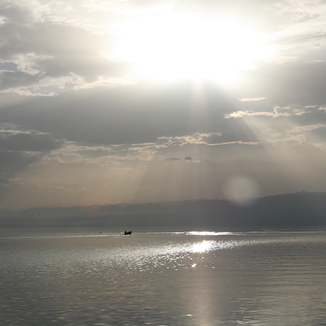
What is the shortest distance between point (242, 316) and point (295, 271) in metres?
29.6

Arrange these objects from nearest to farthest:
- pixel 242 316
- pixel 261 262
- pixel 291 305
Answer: pixel 242 316, pixel 291 305, pixel 261 262

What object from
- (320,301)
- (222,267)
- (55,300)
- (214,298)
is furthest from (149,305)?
(222,267)

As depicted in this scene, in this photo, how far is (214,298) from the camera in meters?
40.0

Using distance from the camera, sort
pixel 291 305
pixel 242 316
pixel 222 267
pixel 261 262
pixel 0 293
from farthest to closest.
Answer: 1. pixel 261 262
2. pixel 222 267
3. pixel 0 293
4. pixel 291 305
5. pixel 242 316

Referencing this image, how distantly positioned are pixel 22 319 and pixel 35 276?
2784 centimetres

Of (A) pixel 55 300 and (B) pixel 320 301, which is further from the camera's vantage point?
(A) pixel 55 300

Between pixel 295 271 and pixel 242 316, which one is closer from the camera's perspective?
pixel 242 316

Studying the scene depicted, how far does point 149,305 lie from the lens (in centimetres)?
3719

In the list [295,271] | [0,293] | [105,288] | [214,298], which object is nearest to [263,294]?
[214,298]

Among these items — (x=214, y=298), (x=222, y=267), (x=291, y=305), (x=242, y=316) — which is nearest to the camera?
(x=242, y=316)

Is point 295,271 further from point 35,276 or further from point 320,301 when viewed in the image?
point 35,276

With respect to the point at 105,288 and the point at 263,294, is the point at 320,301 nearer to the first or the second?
the point at 263,294

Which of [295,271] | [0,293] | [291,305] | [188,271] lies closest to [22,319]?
[0,293]

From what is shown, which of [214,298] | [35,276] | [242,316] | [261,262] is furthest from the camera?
[261,262]
